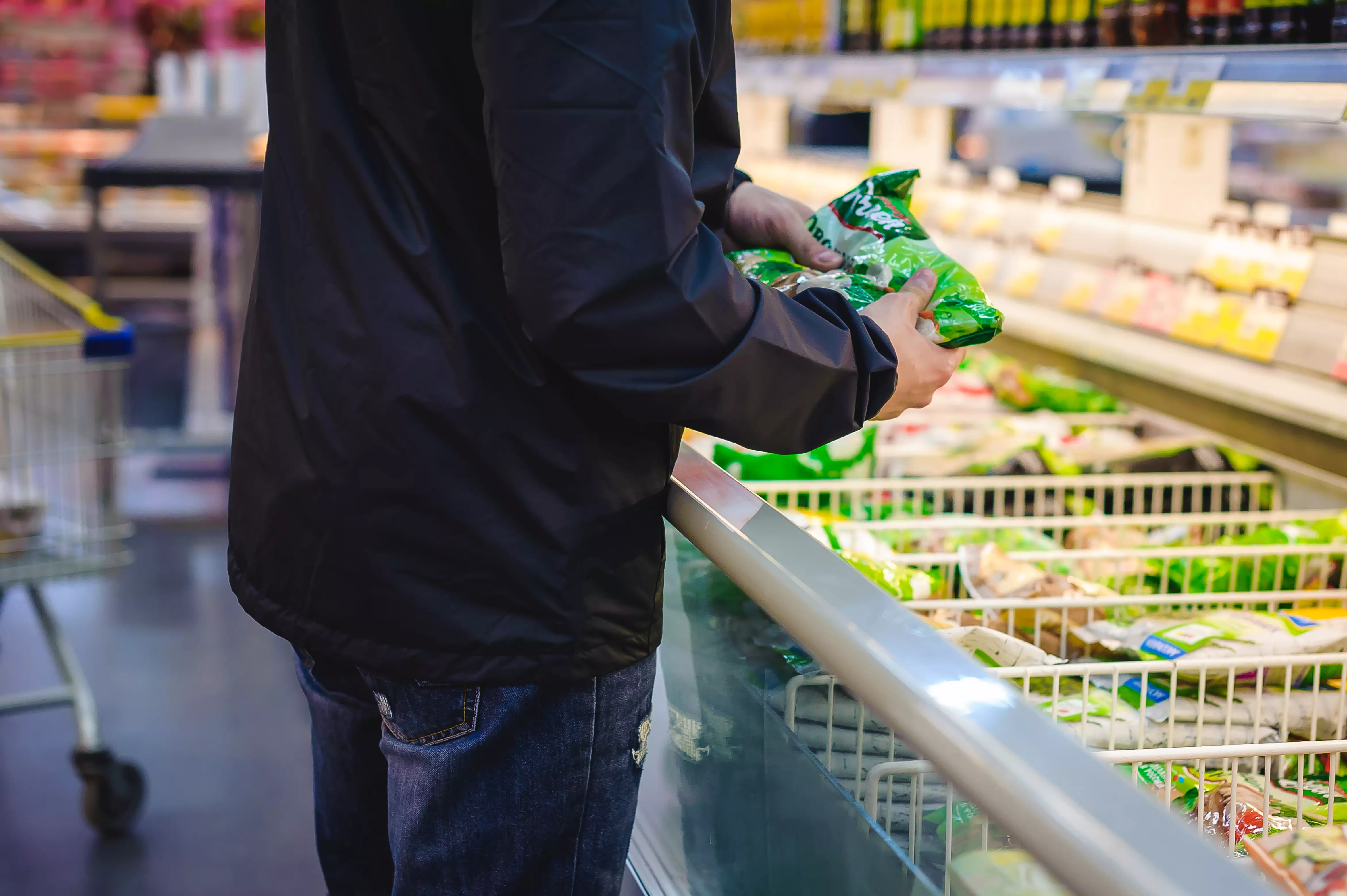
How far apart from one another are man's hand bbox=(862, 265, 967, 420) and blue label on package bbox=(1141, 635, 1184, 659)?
386 millimetres

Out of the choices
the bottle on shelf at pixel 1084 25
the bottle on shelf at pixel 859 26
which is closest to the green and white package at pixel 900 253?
the bottle on shelf at pixel 1084 25

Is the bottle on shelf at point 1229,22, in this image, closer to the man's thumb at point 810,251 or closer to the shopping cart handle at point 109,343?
the man's thumb at point 810,251

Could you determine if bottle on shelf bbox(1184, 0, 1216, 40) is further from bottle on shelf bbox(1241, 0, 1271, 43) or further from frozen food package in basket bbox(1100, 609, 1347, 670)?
frozen food package in basket bbox(1100, 609, 1347, 670)

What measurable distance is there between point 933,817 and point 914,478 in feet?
3.51

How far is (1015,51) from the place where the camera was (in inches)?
86.1

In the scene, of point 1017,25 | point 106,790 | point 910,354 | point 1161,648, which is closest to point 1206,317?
point 1017,25

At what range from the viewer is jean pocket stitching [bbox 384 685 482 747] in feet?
3.23

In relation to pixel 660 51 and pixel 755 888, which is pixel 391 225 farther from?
pixel 755 888

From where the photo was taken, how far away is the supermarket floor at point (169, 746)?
2279 millimetres

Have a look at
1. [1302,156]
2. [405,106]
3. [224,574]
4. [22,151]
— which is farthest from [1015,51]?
[22,151]

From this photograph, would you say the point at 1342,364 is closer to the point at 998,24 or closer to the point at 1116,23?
the point at 1116,23

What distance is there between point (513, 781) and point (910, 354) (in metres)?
0.47

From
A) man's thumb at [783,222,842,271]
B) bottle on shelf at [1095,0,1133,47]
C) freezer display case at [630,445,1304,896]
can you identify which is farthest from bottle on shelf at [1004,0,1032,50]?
man's thumb at [783,222,842,271]

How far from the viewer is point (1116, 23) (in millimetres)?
1920
